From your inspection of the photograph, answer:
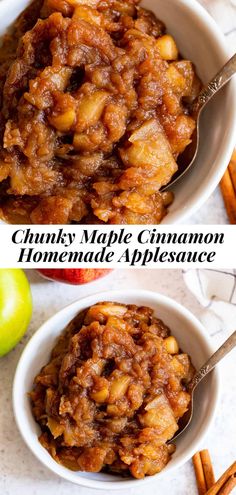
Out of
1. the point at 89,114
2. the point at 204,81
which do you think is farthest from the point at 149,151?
the point at 204,81

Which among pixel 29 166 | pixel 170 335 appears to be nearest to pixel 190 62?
pixel 29 166

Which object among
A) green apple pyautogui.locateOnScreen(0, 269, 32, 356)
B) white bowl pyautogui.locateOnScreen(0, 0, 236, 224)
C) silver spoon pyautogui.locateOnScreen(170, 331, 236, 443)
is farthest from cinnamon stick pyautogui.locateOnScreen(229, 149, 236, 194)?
green apple pyautogui.locateOnScreen(0, 269, 32, 356)

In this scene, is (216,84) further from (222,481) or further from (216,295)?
(222,481)

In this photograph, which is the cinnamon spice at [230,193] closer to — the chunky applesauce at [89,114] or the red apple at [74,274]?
the red apple at [74,274]

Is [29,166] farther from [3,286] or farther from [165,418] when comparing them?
[165,418]

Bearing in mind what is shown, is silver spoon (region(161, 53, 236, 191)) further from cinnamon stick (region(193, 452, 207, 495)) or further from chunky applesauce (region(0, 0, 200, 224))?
cinnamon stick (region(193, 452, 207, 495))

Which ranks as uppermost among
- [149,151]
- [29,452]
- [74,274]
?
[149,151]

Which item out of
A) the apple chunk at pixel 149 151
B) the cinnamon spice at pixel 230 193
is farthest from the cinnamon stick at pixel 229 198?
the apple chunk at pixel 149 151
